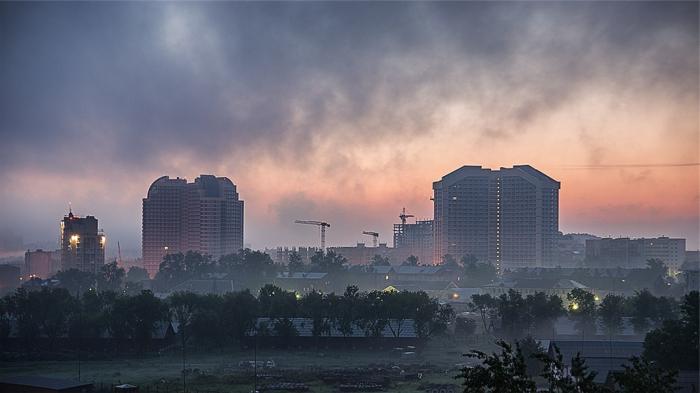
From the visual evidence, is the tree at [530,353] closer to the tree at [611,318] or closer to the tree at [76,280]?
the tree at [611,318]

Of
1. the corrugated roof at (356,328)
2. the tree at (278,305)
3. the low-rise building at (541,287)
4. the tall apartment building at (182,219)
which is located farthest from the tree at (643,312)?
the tall apartment building at (182,219)

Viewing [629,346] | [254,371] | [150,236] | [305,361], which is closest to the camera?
[629,346]

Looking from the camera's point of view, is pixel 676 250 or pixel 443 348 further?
pixel 676 250

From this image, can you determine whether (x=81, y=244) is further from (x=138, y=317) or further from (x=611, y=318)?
(x=611, y=318)

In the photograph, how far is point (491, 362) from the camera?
9320 mm

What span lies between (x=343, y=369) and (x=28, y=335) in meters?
15.3

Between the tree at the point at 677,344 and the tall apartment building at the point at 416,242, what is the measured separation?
93.2m

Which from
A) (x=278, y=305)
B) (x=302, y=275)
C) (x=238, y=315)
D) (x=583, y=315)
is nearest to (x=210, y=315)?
(x=238, y=315)

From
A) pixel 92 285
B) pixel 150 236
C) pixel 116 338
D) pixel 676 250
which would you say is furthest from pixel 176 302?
pixel 676 250

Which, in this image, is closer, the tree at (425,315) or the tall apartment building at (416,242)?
the tree at (425,315)

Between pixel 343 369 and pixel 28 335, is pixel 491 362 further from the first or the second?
pixel 28 335

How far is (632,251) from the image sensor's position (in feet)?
346

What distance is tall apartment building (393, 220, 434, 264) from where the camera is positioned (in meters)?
123

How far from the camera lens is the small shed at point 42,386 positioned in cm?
2200
